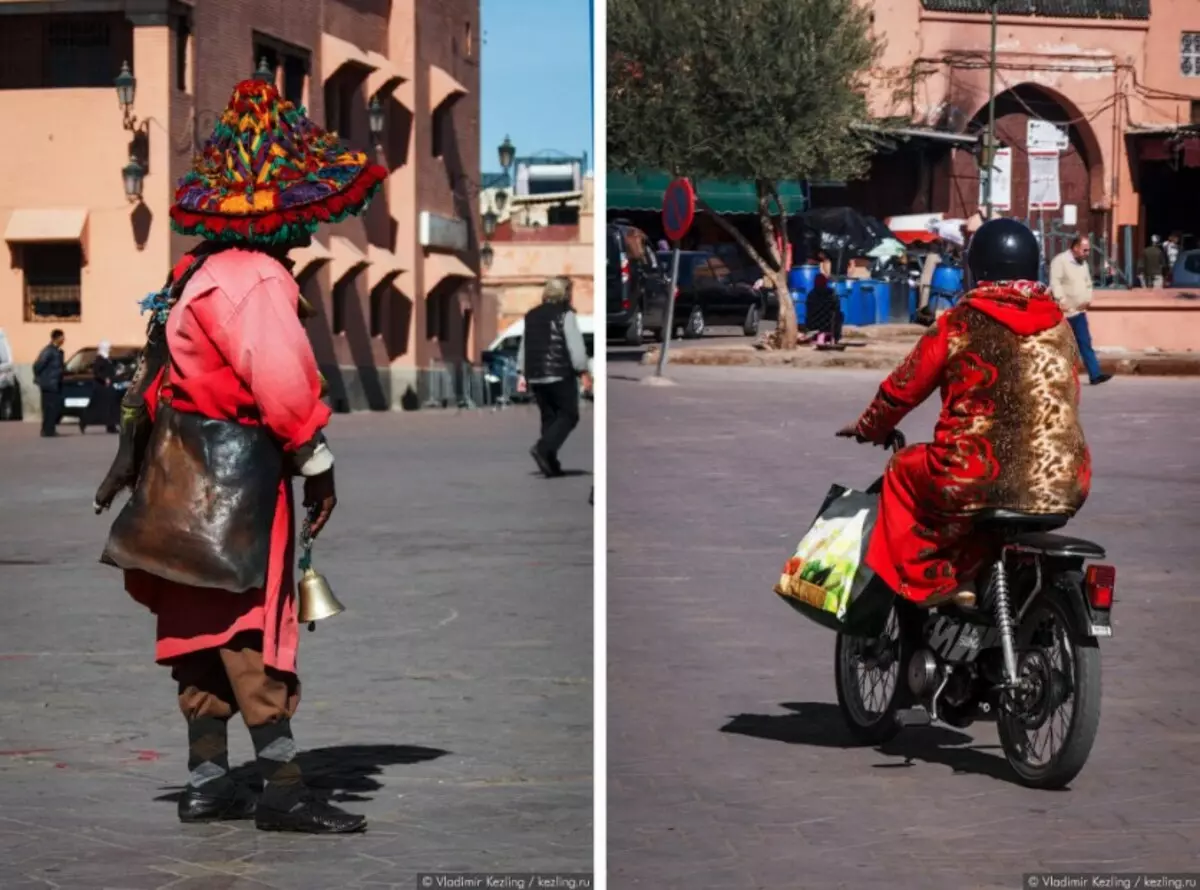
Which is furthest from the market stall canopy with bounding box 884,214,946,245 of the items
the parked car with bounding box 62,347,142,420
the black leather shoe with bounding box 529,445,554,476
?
the parked car with bounding box 62,347,142,420

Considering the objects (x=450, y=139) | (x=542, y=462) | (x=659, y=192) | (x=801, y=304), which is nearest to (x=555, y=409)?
(x=542, y=462)

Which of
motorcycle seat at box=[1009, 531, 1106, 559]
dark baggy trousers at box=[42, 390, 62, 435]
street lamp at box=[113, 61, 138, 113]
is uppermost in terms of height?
street lamp at box=[113, 61, 138, 113]

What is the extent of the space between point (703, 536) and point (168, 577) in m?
5.22

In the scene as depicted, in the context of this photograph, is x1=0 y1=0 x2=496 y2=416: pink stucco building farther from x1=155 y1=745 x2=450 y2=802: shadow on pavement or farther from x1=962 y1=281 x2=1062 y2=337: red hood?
x1=962 y1=281 x2=1062 y2=337: red hood

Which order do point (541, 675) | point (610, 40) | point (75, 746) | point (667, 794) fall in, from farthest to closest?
point (610, 40), point (541, 675), point (75, 746), point (667, 794)

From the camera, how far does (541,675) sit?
26.6ft

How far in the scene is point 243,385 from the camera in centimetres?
549

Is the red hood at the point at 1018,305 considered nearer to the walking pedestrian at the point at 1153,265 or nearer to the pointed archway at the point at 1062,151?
the pointed archway at the point at 1062,151

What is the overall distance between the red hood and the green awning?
11.0 feet

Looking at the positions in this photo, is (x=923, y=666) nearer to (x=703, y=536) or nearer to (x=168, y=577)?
(x=168, y=577)

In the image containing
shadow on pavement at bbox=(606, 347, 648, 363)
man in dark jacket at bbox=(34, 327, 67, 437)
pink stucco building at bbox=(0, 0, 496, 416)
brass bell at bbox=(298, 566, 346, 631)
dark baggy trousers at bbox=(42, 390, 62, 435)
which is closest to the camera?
brass bell at bbox=(298, 566, 346, 631)

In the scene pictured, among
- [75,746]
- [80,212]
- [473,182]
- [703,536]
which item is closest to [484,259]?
[473,182]

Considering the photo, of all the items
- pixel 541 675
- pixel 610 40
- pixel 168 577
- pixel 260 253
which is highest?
pixel 610 40

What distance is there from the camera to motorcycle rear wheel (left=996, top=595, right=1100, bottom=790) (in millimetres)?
5707
